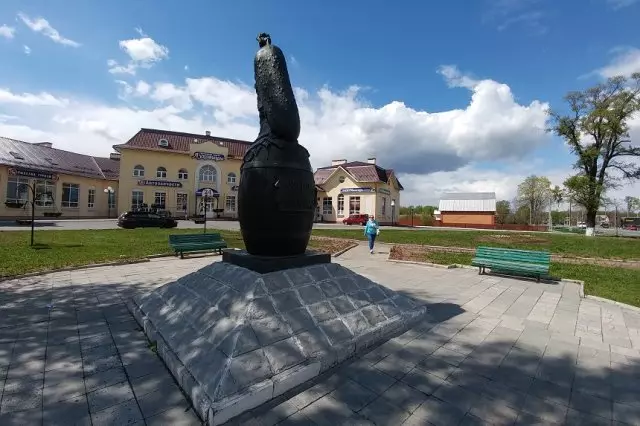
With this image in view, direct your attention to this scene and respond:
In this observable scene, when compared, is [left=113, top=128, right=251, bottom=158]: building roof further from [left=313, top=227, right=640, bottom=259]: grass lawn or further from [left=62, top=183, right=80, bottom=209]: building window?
[left=313, top=227, right=640, bottom=259]: grass lawn

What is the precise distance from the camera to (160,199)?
41.3 metres

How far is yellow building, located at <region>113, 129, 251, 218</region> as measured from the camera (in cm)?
3972

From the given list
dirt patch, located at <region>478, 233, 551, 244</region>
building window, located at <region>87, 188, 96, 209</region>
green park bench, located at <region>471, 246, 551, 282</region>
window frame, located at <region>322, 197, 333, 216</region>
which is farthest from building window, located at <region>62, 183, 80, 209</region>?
green park bench, located at <region>471, 246, 551, 282</region>

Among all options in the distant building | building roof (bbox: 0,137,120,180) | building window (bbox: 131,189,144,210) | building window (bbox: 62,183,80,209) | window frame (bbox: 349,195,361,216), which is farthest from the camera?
the distant building

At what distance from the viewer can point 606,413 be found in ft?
10.1

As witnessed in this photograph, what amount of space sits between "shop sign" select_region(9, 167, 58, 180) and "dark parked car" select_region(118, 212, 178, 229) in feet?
51.3

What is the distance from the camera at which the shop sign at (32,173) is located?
3239cm

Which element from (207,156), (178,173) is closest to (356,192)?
(207,156)

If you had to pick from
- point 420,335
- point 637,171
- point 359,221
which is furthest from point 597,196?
point 420,335

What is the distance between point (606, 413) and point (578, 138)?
3593cm

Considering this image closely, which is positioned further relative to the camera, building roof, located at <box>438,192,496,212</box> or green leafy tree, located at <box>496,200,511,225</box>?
green leafy tree, located at <box>496,200,511,225</box>

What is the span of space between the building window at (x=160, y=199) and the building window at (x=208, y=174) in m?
5.02

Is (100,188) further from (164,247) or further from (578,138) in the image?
(578,138)

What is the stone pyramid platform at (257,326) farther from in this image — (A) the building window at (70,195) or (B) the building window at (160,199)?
(A) the building window at (70,195)
